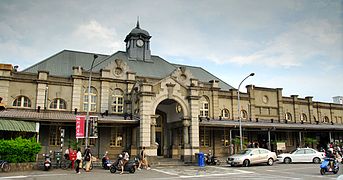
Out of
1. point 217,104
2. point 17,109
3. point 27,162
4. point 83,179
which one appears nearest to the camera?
point 83,179

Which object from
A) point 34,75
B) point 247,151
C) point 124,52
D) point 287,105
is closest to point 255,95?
point 287,105

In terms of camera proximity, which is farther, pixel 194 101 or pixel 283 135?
pixel 283 135

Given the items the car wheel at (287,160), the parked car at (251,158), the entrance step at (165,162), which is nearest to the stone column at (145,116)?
the entrance step at (165,162)

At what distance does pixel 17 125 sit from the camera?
22438mm

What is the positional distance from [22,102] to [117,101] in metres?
8.95

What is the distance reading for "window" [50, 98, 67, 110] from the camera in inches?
1121

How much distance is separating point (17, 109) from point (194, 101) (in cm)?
1625

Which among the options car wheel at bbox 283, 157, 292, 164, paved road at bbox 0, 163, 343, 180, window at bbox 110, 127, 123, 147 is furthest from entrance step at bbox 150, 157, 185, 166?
car wheel at bbox 283, 157, 292, 164

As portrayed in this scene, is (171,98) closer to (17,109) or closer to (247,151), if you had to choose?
(247,151)

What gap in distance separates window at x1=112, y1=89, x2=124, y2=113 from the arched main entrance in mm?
3865

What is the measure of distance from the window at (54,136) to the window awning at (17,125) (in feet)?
12.1

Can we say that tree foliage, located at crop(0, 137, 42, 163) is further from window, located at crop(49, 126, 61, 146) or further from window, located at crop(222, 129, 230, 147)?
window, located at crop(222, 129, 230, 147)

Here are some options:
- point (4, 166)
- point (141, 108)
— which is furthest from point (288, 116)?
point (4, 166)

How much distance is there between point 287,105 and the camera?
131ft
